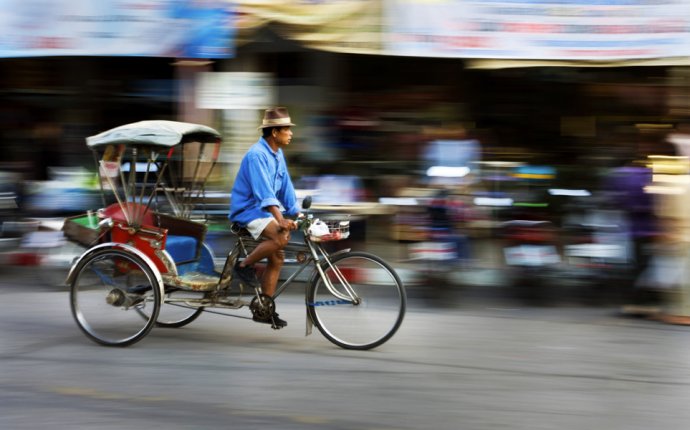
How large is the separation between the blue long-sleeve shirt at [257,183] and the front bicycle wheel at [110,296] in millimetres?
855

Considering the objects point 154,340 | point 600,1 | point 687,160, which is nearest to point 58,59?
point 154,340

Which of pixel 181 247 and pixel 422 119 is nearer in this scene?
pixel 181 247

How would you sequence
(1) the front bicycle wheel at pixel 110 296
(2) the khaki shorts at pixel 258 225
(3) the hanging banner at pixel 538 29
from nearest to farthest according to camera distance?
(2) the khaki shorts at pixel 258 225, (1) the front bicycle wheel at pixel 110 296, (3) the hanging banner at pixel 538 29

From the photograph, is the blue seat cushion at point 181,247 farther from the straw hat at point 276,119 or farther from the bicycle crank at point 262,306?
Answer: the straw hat at point 276,119

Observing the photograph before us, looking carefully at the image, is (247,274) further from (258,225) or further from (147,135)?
(147,135)

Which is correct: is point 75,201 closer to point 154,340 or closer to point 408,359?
point 154,340

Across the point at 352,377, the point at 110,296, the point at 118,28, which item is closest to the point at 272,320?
the point at 352,377

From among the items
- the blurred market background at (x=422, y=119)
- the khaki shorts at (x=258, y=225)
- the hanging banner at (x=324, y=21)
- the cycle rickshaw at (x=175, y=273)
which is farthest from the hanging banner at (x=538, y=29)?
the khaki shorts at (x=258, y=225)

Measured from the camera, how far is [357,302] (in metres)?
5.76

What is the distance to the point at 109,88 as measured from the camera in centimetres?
1104

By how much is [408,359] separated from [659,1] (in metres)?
4.77

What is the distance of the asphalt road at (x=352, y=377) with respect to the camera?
14.6 ft

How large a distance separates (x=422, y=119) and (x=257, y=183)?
4666 mm

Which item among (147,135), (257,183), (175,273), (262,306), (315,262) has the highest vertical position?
(147,135)
